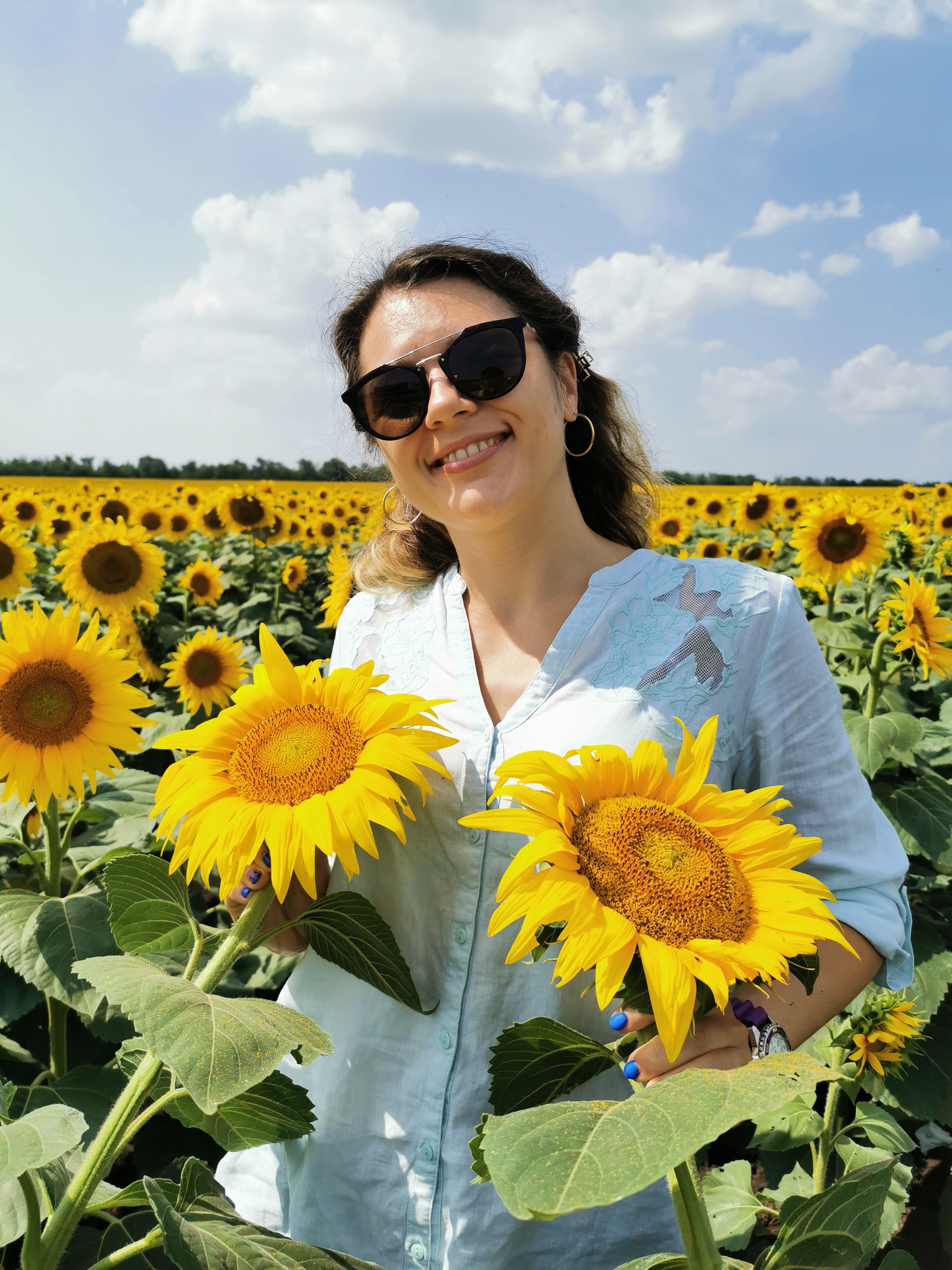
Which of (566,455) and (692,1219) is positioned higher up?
(566,455)

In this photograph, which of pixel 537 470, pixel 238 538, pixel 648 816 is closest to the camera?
pixel 648 816

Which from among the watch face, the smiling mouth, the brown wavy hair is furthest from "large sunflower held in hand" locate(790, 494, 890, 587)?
the watch face

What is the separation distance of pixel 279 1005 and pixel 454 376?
1.29 meters

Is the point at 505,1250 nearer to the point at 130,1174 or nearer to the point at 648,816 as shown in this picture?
the point at 648,816

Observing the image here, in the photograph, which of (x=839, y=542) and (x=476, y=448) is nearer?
(x=476, y=448)

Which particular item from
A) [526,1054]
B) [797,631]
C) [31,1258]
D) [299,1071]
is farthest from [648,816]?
[299,1071]

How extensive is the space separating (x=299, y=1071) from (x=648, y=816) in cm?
116

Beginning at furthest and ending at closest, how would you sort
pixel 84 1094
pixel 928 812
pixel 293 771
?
pixel 928 812 < pixel 84 1094 < pixel 293 771

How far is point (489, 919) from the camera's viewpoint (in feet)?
5.86

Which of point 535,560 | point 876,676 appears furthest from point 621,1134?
point 876,676

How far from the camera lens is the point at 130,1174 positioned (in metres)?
3.37

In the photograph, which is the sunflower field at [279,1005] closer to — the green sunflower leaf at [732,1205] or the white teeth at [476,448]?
the green sunflower leaf at [732,1205]

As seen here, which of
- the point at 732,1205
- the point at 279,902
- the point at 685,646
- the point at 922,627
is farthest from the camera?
the point at 922,627

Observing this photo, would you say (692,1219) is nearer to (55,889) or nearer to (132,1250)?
(132,1250)
